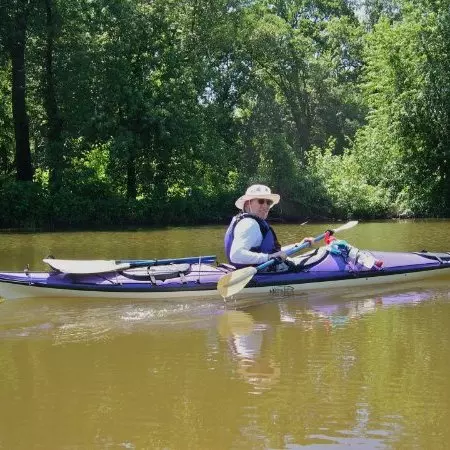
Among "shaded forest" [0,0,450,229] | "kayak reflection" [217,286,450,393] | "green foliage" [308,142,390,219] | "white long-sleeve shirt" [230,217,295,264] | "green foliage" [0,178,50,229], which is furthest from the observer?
"green foliage" [308,142,390,219]

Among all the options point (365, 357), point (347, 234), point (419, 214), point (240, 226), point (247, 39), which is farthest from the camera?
point (247, 39)

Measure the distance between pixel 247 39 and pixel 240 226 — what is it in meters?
21.7

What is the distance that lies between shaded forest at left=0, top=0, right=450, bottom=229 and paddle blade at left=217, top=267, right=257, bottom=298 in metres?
12.6

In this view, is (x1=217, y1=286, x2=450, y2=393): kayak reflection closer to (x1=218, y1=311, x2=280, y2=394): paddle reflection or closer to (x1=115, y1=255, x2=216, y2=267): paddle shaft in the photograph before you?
(x1=218, y1=311, x2=280, y2=394): paddle reflection

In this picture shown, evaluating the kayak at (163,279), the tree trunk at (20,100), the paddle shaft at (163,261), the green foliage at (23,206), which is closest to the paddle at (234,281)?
the kayak at (163,279)

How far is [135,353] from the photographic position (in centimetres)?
527

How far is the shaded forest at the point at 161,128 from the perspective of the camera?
20.2m

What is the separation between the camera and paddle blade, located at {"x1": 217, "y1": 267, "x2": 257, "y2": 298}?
22.8 ft

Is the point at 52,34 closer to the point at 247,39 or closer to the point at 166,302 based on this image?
the point at 247,39

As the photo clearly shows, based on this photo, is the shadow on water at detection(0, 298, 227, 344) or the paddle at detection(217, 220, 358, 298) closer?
the shadow on water at detection(0, 298, 227, 344)

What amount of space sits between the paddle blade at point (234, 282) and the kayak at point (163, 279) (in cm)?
16

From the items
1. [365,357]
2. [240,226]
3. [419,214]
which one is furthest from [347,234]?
[365,357]

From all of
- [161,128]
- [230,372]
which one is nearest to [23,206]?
[161,128]

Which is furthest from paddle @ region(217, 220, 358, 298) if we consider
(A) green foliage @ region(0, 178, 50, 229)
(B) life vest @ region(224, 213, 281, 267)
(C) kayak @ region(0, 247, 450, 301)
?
(A) green foliage @ region(0, 178, 50, 229)
